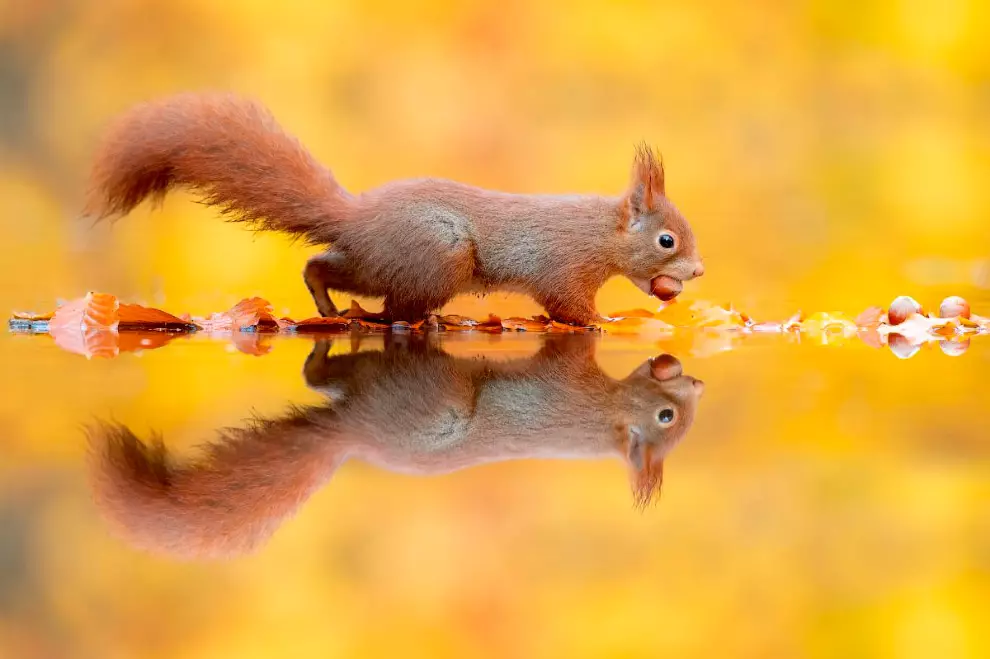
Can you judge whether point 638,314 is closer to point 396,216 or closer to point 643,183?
point 643,183

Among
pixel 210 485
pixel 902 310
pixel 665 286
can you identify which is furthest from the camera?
pixel 902 310

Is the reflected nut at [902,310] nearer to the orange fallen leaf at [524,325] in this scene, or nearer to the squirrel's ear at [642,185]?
the squirrel's ear at [642,185]

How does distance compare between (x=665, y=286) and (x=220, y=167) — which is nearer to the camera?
(x=220, y=167)

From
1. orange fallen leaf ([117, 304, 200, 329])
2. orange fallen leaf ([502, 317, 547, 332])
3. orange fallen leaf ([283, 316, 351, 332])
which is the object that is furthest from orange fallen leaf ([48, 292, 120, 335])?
orange fallen leaf ([502, 317, 547, 332])

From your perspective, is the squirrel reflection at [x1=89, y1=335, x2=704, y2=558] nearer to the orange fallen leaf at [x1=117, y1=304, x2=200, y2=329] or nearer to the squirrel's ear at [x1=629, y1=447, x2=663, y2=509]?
the squirrel's ear at [x1=629, y1=447, x2=663, y2=509]

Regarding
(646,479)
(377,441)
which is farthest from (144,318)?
(646,479)

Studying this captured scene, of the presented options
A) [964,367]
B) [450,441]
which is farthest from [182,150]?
[964,367]

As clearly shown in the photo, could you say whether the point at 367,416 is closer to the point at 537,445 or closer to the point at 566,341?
the point at 537,445

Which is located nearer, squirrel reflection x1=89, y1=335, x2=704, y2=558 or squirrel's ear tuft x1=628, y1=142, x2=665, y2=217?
squirrel reflection x1=89, y1=335, x2=704, y2=558
